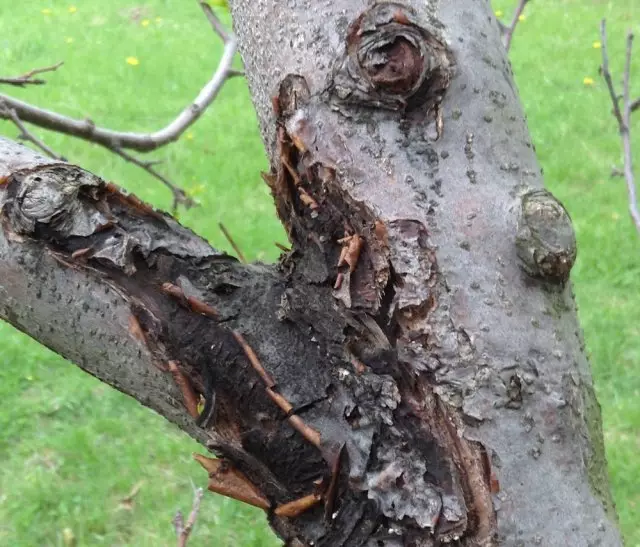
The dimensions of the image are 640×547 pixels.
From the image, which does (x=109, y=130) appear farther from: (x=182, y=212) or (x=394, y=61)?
(x=182, y=212)

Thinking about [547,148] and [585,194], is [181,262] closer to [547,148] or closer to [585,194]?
[585,194]

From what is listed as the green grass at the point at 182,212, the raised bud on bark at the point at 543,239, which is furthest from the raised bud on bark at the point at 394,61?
the green grass at the point at 182,212

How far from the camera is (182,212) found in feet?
12.9

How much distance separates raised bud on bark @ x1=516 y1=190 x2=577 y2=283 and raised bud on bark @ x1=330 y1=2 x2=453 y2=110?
0.39 feet

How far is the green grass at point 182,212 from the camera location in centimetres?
250

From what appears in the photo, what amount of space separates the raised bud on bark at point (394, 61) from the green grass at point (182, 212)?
197cm

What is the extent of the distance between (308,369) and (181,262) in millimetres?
158

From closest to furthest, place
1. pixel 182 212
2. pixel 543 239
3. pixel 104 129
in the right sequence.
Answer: pixel 543 239
pixel 104 129
pixel 182 212

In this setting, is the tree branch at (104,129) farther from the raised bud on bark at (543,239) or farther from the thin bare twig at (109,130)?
the raised bud on bark at (543,239)

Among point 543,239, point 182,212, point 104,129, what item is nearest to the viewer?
point 543,239

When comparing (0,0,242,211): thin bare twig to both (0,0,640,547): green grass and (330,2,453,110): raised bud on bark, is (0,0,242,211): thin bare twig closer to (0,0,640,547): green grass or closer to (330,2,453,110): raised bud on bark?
(330,2,453,110): raised bud on bark

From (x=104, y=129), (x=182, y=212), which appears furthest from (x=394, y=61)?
(x=182, y=212)

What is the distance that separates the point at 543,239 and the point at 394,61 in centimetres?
19

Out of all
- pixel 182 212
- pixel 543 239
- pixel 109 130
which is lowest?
pixel 182 212
